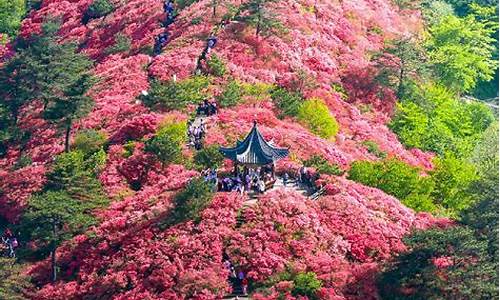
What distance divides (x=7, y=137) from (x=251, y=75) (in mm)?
19168

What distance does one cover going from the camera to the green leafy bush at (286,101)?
55406 millimetres

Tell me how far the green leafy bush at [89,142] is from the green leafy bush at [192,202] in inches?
518

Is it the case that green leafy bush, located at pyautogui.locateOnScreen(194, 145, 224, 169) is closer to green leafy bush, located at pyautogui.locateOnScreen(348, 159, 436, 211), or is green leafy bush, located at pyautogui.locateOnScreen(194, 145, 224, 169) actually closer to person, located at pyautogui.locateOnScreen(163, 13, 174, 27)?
green leafy bush, located at pyautogui.locateOnScreen(348, 159, 436, 211)

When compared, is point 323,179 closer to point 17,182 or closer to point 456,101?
point 17,182

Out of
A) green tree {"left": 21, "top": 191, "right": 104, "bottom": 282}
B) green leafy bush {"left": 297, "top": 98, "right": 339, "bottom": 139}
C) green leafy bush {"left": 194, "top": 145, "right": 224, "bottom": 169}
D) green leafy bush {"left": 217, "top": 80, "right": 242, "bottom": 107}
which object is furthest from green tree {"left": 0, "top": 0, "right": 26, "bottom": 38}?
green tree {"left": 21, "top": 191, "right": 104, "bottom": 282}

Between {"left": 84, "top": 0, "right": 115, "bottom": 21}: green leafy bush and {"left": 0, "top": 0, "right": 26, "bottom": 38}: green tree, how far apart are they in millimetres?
10454

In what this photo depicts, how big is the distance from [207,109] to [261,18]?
12766 mm

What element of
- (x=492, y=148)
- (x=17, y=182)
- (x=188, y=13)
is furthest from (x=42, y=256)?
(x=492, y=148)

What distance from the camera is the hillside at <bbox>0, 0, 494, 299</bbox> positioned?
3903 centimetres

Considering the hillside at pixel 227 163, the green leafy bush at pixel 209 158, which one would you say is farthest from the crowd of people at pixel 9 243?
the green leafy bush at pixel 209 158

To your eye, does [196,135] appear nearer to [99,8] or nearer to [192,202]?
[192,202]

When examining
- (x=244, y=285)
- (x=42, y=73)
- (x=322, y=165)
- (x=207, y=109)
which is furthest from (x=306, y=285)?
(x=42, y=73)

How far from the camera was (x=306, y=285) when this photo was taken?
3722 centimetres

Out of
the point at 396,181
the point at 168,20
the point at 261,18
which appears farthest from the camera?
the point at 168,20
